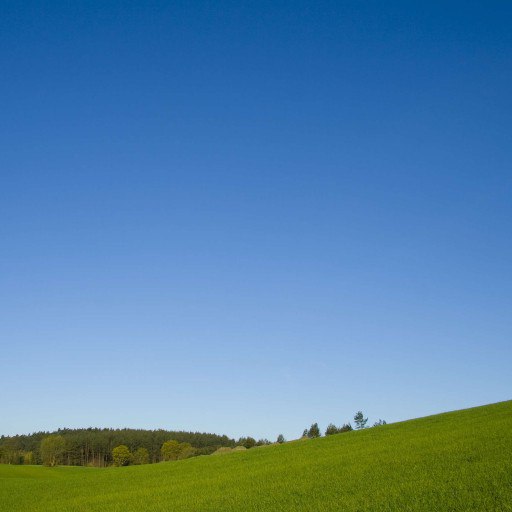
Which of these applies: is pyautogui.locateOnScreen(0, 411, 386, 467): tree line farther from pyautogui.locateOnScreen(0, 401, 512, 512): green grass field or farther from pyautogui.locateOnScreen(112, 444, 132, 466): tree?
pyautogui.locateOnScreen(0, 401, 512, 512): green grass field

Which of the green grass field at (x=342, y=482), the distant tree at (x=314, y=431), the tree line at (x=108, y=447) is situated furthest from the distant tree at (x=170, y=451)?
the green grass field at (x=342, y=482)

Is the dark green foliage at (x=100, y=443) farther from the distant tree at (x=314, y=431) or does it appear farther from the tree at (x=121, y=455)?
the distant tree at (x=314, y=431)

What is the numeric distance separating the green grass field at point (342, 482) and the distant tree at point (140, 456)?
12966cm

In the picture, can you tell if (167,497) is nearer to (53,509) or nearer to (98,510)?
(98,510)

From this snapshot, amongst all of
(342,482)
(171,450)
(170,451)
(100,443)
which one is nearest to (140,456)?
(170,451)

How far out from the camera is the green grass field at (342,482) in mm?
15828

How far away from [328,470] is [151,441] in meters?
173

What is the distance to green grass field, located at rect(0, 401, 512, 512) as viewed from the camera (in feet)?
51.9

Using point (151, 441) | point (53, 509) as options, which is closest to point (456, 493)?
point (53, 509)

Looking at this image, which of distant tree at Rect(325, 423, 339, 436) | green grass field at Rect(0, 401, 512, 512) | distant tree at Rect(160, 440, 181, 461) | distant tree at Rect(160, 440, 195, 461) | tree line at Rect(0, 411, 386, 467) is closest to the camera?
green grass field at Rect(0, 401, 512, 512)

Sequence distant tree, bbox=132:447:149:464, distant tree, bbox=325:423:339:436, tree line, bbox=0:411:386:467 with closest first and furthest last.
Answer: distant tree, bbox=325:423:339:436 → tree line, bbox=0:411:386:467 → distant tree, bbox=132:447:149:464

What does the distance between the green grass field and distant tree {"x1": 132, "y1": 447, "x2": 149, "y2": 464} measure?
130 m

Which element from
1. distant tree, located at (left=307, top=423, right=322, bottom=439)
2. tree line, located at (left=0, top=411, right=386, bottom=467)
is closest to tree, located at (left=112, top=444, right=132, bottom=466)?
tree line, located at (left=0, top=411, right=386, bottom=467)

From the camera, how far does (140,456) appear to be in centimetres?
16388
